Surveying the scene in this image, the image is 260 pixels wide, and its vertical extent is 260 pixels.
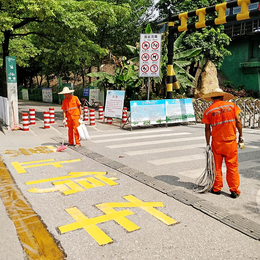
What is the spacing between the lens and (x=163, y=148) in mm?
9641

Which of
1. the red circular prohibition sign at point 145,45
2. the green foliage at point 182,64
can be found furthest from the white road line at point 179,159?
the green foliage at point 182,64

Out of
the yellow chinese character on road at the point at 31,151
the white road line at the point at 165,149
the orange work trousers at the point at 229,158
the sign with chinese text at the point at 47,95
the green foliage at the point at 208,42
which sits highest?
the green foliage at the point at 208,42

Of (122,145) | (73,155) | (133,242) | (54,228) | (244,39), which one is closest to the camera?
(133,242)

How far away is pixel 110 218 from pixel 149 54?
11387 mm

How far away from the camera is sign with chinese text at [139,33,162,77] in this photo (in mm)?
14570

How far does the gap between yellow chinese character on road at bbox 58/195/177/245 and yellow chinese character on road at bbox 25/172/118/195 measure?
0.93 m

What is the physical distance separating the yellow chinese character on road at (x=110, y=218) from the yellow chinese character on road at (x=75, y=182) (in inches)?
36.7

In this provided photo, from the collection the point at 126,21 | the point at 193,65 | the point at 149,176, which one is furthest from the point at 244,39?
the point at 149,176

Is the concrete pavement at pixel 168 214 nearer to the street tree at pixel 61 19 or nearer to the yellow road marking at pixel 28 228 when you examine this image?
the yellow road marking at pixel 28 228

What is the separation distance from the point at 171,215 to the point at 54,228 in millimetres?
1737

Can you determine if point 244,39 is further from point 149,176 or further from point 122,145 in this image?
point 149,176

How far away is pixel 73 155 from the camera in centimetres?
876

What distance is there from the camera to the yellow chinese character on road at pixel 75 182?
5.77m

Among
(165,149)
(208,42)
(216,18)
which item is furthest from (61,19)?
(208,42)
